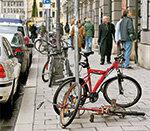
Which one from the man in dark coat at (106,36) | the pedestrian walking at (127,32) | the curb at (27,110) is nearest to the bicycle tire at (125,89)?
the curb at (27,110)

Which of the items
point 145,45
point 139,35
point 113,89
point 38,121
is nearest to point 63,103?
point 38,121

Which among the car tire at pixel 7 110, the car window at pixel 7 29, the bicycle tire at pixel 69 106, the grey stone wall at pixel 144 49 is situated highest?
the car window at pixel 7 29

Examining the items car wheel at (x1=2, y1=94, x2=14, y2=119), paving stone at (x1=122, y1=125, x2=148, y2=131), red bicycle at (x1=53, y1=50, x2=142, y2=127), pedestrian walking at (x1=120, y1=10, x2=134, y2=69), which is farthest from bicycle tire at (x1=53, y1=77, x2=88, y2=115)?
pedestrian walking at (x1=120, y1=10, x2=134, y2=69)

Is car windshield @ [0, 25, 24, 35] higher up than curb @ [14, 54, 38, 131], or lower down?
higher up

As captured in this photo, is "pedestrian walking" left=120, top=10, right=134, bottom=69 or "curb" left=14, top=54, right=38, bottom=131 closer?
"curb" left=14, top=54, right=38, bottom=131

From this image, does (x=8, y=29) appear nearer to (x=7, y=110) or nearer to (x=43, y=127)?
(x=7, y=110)

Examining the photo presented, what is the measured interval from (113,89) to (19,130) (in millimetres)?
2016

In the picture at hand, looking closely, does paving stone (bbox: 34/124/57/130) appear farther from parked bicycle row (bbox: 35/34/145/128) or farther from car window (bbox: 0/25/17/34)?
car window (bbox: 0/25/17/34)

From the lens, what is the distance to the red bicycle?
294 inches

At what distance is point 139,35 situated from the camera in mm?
18031

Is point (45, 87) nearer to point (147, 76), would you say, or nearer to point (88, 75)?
point (147, 76)

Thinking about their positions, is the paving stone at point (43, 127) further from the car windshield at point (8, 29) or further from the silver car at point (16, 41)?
the car windshield at point (8, 29)

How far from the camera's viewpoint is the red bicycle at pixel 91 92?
7.48 m

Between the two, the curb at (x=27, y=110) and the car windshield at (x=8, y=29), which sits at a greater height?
the car windshield at (x=8, y=29)
